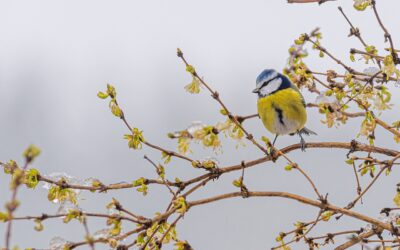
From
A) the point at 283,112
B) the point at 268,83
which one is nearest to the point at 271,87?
the point at 268,83

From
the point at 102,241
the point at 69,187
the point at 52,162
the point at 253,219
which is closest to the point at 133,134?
the point at 69,187

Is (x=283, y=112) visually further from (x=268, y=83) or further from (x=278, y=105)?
(x=268, y=83)

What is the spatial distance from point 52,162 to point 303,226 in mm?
159598

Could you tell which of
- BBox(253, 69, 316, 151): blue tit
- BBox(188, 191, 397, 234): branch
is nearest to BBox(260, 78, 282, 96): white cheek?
A: BBox(253, 69, 316, 151): blue tit

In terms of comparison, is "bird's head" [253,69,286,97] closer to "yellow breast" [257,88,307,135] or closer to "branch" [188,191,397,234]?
"yellow breast" [257,88,307,135]

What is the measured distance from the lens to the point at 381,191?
4877 inches

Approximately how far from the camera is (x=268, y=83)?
13.2ft

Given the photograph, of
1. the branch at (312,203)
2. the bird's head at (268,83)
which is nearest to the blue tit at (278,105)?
the bird's head at (268,83)

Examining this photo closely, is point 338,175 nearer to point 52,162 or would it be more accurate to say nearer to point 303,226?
point 52,162

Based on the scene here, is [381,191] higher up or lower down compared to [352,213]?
higher up

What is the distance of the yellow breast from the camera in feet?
12.9

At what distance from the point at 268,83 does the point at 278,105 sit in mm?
146

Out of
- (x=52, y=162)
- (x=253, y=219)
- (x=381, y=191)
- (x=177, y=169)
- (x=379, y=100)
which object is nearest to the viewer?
(x=379, y=100)

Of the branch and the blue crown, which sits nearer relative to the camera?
the branch
